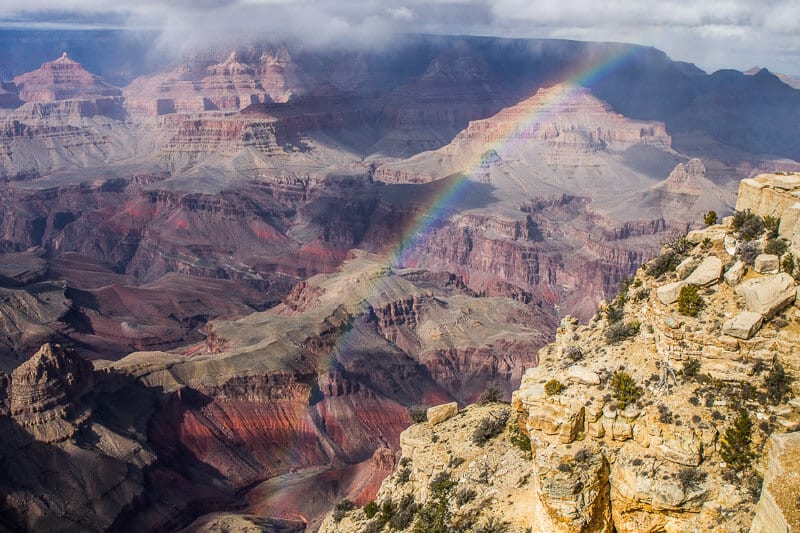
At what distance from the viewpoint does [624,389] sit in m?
20.6

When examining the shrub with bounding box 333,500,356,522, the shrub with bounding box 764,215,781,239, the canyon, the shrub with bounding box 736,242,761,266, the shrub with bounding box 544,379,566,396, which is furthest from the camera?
the canyon

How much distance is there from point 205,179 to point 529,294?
9889cm

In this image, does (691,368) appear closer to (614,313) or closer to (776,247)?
(776,247)

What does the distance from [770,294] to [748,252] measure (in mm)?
2393

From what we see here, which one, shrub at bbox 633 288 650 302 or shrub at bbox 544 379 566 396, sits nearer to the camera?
shrub at bbox 544 379 566 396

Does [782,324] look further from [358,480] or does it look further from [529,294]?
[529,294]

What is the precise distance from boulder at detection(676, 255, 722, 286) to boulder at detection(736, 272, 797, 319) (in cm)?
114

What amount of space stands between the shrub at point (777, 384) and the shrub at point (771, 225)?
5.42 metres

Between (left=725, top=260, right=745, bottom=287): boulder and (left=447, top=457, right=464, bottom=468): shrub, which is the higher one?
(left=725, top=260, right=745, bottom=287): boulder

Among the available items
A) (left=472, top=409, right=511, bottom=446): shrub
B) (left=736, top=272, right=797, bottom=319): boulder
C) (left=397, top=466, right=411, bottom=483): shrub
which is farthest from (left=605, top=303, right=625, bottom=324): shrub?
(left=397, top=466, right=411, bottom=483): shrub

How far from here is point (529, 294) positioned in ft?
406

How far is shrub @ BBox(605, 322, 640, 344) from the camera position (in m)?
23.8

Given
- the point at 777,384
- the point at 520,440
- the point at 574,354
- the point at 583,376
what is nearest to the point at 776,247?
the point at 777,384

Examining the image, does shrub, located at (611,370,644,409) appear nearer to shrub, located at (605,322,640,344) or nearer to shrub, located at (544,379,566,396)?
shrub, located at (544,379,566,396)
